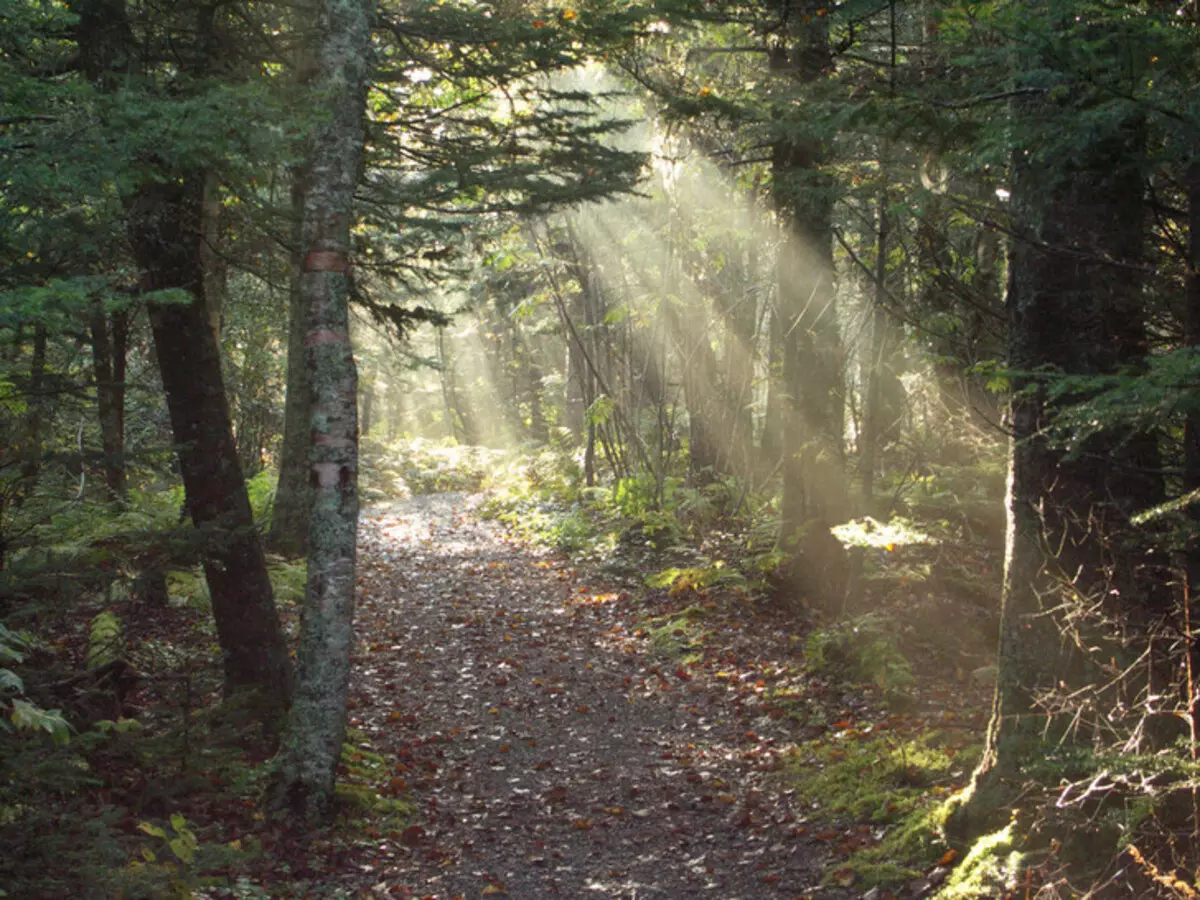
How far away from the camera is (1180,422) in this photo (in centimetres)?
397

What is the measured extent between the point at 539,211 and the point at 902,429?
25.7ft

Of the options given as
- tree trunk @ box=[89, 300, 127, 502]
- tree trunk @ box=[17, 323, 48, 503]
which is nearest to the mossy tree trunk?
tree trunk @ box=[17, 323, 48, 503]

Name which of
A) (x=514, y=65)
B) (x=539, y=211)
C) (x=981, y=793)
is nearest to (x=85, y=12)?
(x=514, y=65)

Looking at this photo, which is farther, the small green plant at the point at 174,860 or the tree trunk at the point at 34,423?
the tree trunk at the point at 34,423

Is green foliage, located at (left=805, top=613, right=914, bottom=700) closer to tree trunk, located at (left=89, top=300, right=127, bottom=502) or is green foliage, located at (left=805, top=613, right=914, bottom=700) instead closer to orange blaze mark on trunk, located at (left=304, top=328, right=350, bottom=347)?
orange blaze mark on trunk, located at (left=304, top=328, right=350, bottom=347)

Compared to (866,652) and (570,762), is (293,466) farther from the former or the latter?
(866,652)

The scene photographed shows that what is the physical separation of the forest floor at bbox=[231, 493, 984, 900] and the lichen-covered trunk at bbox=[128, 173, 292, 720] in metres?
1.22

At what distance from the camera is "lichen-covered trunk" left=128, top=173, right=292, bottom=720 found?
22.5 ft

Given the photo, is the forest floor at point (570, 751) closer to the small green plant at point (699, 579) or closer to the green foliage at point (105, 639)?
the small green plant at point (699, 579)

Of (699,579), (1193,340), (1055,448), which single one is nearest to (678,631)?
(699,579)

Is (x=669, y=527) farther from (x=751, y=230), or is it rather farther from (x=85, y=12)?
(x=85, y=12)

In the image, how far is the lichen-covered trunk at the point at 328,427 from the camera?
606 centimetres

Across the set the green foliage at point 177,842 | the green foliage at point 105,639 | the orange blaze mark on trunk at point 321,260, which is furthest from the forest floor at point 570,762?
the orange blaze mark on trunk at point 321,260

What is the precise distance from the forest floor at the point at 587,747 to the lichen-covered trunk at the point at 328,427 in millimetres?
621
